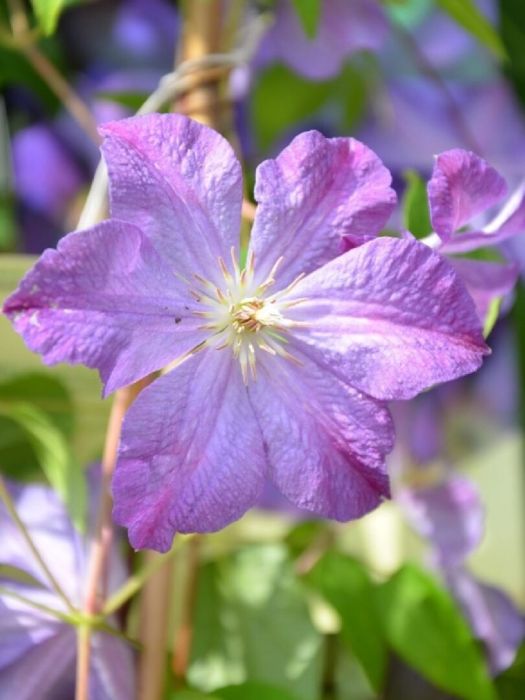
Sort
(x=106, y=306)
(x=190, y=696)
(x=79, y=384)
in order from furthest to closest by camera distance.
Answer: (x=79, y=384) < (x=190, y=696) < (x=106, y=306)

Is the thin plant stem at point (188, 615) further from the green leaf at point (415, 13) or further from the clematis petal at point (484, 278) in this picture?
the green leaf at point (415, 13)

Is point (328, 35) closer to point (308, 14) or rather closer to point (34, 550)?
point (308, 14)

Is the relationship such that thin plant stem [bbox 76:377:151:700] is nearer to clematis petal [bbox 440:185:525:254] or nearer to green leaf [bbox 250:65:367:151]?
clematis petal [bbox 440:185:525:254]

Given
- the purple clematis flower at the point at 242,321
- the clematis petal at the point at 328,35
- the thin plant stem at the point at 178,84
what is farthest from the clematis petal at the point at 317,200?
the clematis petal at the point at 328,35

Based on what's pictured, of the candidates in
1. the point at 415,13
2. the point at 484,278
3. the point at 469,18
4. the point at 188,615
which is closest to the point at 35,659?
the point at 188,615

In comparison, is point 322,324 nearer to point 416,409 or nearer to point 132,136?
point 132,136

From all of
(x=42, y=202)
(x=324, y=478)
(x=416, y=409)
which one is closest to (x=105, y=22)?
(x=42, y=202)
